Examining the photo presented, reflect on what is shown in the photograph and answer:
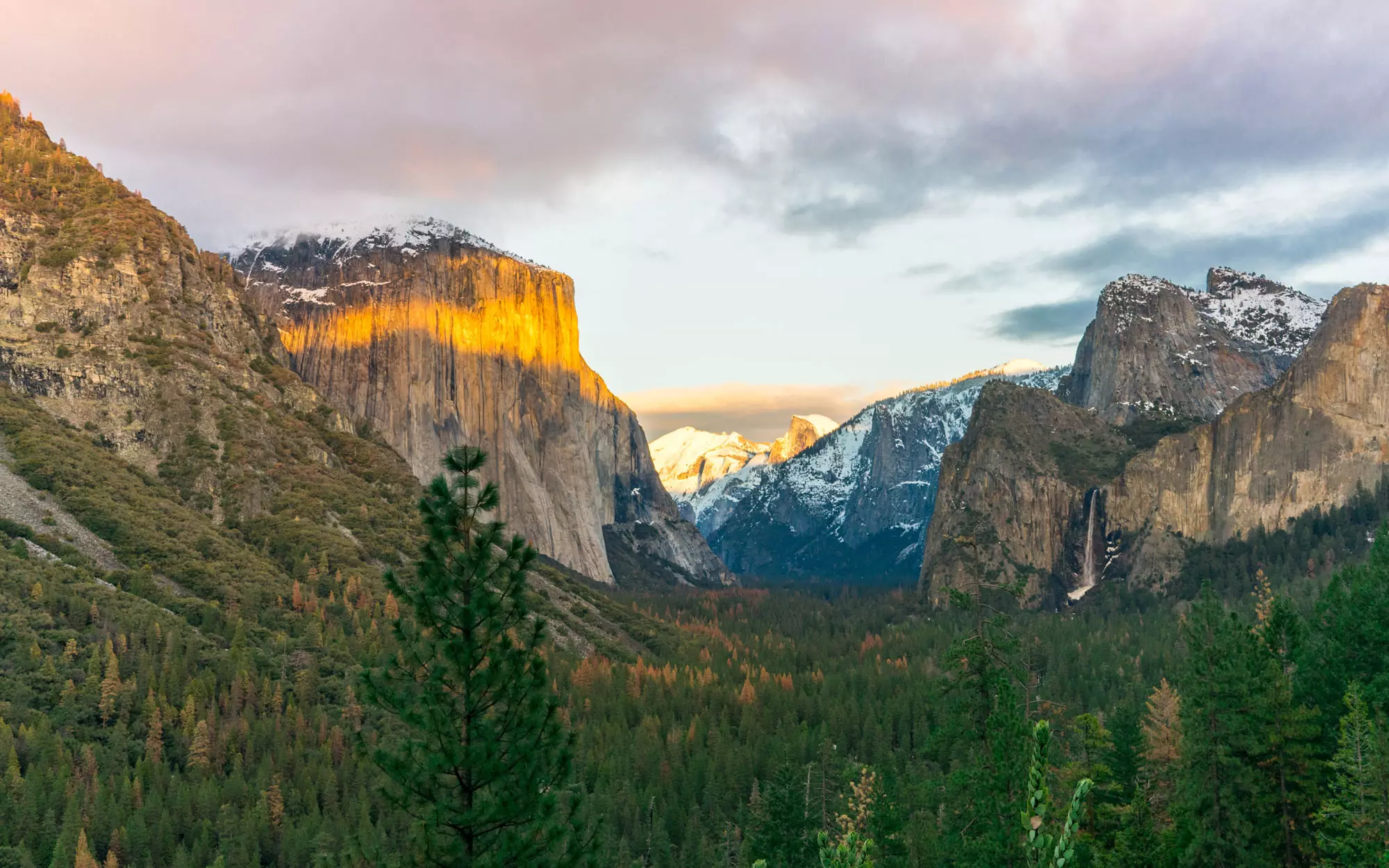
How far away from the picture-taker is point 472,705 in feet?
88.8

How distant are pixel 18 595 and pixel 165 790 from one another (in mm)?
41675

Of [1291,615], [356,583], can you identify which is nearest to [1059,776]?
[1291,615]

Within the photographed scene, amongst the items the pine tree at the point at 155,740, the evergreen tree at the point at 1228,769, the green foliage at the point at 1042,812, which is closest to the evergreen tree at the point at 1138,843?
the evergreen tree at the point at 1228,769

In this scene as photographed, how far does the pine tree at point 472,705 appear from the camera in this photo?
25.6 m

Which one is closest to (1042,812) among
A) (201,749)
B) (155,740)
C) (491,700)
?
(491,700)

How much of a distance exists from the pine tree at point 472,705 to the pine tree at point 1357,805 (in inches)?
1105

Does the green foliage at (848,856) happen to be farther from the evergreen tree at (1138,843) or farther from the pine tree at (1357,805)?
the evergreen tree at (1138,843)

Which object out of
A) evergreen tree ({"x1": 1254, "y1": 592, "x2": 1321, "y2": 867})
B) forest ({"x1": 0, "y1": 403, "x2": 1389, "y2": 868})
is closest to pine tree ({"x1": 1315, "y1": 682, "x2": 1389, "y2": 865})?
forest ({"x1": 0, "y1": 403, "x2": 1389, "y2": 868})

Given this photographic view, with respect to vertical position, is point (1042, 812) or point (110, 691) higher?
point (1042, 812)

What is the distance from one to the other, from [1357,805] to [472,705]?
3291 cm

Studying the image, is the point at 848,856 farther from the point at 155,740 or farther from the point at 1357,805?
the point at 155,740

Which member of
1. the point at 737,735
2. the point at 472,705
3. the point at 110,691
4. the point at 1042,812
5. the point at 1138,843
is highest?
the point at 1042,812

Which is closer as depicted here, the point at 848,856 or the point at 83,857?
the point at 848,856

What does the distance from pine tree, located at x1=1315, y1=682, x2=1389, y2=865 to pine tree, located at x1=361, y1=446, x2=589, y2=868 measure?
28.1 meters
